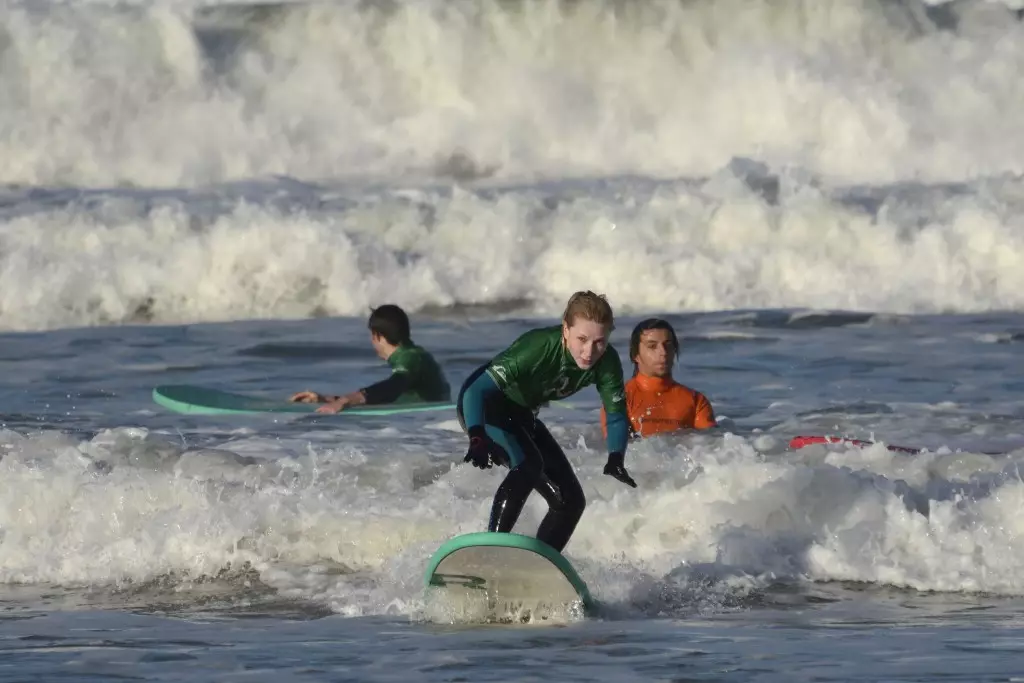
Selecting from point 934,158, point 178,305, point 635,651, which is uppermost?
point 934,158

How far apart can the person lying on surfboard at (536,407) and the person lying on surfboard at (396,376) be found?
4228 mm

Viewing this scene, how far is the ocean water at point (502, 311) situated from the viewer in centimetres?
740

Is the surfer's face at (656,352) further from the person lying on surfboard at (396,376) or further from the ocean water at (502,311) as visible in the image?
the person lying on surfboard at (396,376)

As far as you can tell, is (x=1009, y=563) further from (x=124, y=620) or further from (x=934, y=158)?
(x=934, y=158)

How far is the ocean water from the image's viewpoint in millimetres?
7402

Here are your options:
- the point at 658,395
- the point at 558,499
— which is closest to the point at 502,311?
the point at 658,395

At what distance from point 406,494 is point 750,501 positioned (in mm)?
1696

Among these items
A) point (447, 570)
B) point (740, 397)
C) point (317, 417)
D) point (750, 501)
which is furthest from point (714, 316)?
point (447, 570)

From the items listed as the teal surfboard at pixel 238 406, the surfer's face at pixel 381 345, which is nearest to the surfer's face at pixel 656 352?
the teal surfboard at pixel 238 406

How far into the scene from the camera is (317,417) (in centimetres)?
1171

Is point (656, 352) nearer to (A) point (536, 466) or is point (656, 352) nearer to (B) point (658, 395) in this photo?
(B) point (658, 395)

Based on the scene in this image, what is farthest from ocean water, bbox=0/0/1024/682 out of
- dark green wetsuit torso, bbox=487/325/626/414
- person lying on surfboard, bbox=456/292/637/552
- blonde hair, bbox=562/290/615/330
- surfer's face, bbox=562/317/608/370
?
blonde hair, bbox=562/290/615/330

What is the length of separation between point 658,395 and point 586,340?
351 cm

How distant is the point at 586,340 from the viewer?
7.04 m
